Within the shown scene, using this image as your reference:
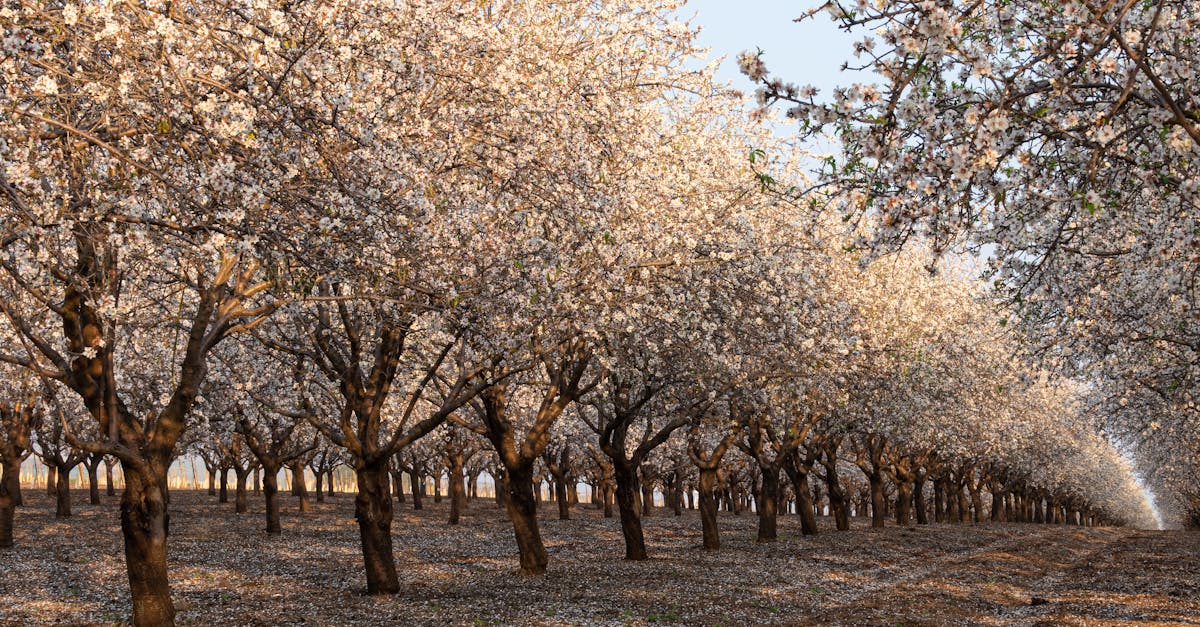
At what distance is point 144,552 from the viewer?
15227 mm

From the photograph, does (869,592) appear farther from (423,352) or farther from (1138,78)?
(1138,78)

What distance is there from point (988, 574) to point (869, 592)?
765cm

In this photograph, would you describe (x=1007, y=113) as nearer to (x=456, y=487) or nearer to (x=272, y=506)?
(x=272, y=506)

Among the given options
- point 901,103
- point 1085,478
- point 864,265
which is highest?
point 901,103

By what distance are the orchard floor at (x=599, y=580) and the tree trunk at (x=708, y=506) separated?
69 cm

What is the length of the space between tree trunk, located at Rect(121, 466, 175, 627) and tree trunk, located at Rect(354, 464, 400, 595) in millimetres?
6680

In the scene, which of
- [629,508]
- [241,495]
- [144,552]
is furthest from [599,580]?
[241,495]

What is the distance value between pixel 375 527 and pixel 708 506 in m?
18.1

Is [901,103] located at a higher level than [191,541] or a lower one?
higher

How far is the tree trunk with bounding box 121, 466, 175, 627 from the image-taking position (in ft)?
49.6

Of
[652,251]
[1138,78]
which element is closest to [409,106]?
[652,251]

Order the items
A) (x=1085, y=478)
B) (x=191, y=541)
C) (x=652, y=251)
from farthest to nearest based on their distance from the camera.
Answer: (x=1085, y=478)
(x=191, y=541)
(x=652, y=251)

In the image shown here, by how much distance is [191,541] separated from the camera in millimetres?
38250

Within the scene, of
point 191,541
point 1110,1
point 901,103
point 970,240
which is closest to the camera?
point 1110,1
